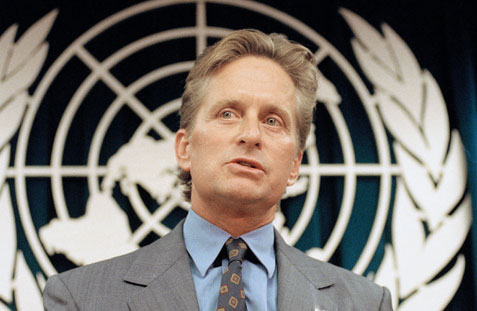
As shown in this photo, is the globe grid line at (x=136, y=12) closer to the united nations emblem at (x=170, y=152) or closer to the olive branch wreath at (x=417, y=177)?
the united nations emblem at (x=170, y=152)

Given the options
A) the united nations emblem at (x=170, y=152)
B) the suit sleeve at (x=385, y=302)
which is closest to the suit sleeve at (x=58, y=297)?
the suit sleeve at (x=385, y=302)

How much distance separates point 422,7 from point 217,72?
5.74 ft

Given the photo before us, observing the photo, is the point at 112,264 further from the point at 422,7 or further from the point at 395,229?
the point at 422,7

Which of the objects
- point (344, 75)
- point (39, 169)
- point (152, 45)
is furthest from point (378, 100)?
point (39, 169)

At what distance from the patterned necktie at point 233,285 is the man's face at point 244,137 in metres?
0.13

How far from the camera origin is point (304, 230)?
2689mm

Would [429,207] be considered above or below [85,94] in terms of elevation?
below

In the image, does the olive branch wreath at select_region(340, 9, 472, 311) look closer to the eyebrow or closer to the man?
the man

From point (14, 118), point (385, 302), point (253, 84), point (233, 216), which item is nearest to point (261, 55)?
point (253, 84)

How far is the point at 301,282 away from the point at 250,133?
412mm

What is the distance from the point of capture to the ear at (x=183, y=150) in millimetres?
1595

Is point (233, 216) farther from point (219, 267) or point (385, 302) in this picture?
point (385, 302)

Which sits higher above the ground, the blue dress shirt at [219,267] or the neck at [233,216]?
the neck at [233,216]

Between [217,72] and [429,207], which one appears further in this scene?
[429,207]
